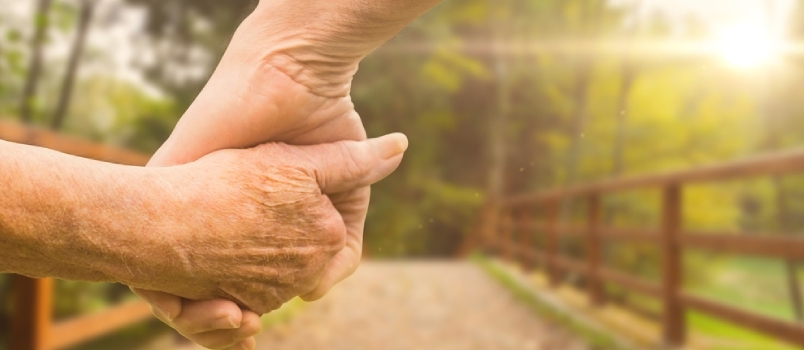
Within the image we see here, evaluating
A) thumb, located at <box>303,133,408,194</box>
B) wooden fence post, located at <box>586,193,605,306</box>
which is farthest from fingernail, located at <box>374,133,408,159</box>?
wooden fence post, located at <box>586,193,605,306</box>

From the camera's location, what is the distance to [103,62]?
117 inches

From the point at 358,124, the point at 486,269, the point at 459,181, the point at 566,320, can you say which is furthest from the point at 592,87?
the point at 358,124

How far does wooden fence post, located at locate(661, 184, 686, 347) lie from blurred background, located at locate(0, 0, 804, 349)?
18.9 inches

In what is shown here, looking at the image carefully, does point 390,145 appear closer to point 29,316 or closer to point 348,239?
point 348,239

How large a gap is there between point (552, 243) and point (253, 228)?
15.4 ft

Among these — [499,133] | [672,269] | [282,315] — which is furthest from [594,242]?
[499,133]

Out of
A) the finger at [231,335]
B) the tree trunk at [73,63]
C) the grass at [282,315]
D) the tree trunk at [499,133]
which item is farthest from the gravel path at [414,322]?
the tree trunk at [499,133]

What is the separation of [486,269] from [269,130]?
5.77 meters

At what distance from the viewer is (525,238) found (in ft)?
21.1

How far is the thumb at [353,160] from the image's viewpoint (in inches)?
37.0

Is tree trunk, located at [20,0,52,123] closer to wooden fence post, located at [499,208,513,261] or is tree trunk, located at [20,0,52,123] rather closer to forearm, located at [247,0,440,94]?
forearm, located at [247,0,440,94]

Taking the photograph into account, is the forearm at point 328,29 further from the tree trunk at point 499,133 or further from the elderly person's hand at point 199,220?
the tree trunk at point 499,133

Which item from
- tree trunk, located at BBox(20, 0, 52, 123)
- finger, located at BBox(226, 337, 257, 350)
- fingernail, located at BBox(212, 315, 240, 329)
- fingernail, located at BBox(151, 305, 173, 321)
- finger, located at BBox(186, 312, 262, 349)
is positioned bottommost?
finger, located at BBox(226, 337, 257, 350)

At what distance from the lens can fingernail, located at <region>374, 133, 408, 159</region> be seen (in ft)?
3.16
